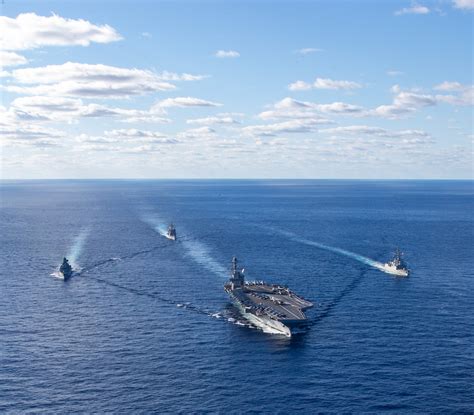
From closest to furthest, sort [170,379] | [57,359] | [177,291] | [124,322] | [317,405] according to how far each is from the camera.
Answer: [317,405] → [170,379] → [57,359] → [124,322] → [177,291]

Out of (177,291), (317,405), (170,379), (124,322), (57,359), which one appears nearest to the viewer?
(317,405)

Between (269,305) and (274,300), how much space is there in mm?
4157

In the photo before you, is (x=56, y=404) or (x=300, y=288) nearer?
(x=56, y=404)

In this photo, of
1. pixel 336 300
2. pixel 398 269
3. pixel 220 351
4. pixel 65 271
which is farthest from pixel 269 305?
pixel 65 271

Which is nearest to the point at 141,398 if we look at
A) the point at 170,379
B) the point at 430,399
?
the point at 170,379

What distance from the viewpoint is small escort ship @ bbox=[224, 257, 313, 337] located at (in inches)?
5384

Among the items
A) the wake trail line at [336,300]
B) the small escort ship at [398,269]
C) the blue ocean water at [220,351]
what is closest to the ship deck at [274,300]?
the wake trail line at [336,300]

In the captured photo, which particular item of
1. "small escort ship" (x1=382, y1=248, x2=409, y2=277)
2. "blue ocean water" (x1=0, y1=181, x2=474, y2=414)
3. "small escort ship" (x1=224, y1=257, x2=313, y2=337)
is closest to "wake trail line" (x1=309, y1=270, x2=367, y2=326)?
"blue ocean water" (x1=0, y1=181, x2=474, y2=414)

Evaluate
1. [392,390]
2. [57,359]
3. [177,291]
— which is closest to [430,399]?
[392,390]

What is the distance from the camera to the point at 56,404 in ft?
321

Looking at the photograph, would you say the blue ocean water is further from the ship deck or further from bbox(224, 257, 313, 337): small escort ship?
the ship deck

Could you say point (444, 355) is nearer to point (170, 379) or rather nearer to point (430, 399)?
point (430, 399)

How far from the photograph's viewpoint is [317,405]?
97938mm

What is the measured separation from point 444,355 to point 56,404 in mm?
80956
